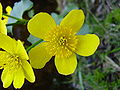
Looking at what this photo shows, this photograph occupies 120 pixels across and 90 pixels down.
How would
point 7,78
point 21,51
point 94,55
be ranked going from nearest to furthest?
point 21,51
point 7,78
point 94,55

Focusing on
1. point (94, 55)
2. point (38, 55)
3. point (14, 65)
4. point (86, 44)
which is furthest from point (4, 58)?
point (94, 55)

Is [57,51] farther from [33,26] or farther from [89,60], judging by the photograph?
[89,60]

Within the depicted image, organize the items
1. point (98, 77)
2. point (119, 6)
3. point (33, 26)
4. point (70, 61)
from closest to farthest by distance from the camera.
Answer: point (33, 26) < point (70, 61) < point (119, 6) < point (98, 77)

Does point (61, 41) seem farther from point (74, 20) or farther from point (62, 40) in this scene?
point (74, 20)

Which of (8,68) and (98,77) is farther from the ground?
(8,68)

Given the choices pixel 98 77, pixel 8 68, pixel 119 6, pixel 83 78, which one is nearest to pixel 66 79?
pixel 83 78

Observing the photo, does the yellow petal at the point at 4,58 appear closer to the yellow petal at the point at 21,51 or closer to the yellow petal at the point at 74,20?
Result: the yellow petal at the point at 21,51

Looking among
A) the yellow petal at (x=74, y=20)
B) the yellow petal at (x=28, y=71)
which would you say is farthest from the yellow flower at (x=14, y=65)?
the yellow petal at (x=74, y=20)
